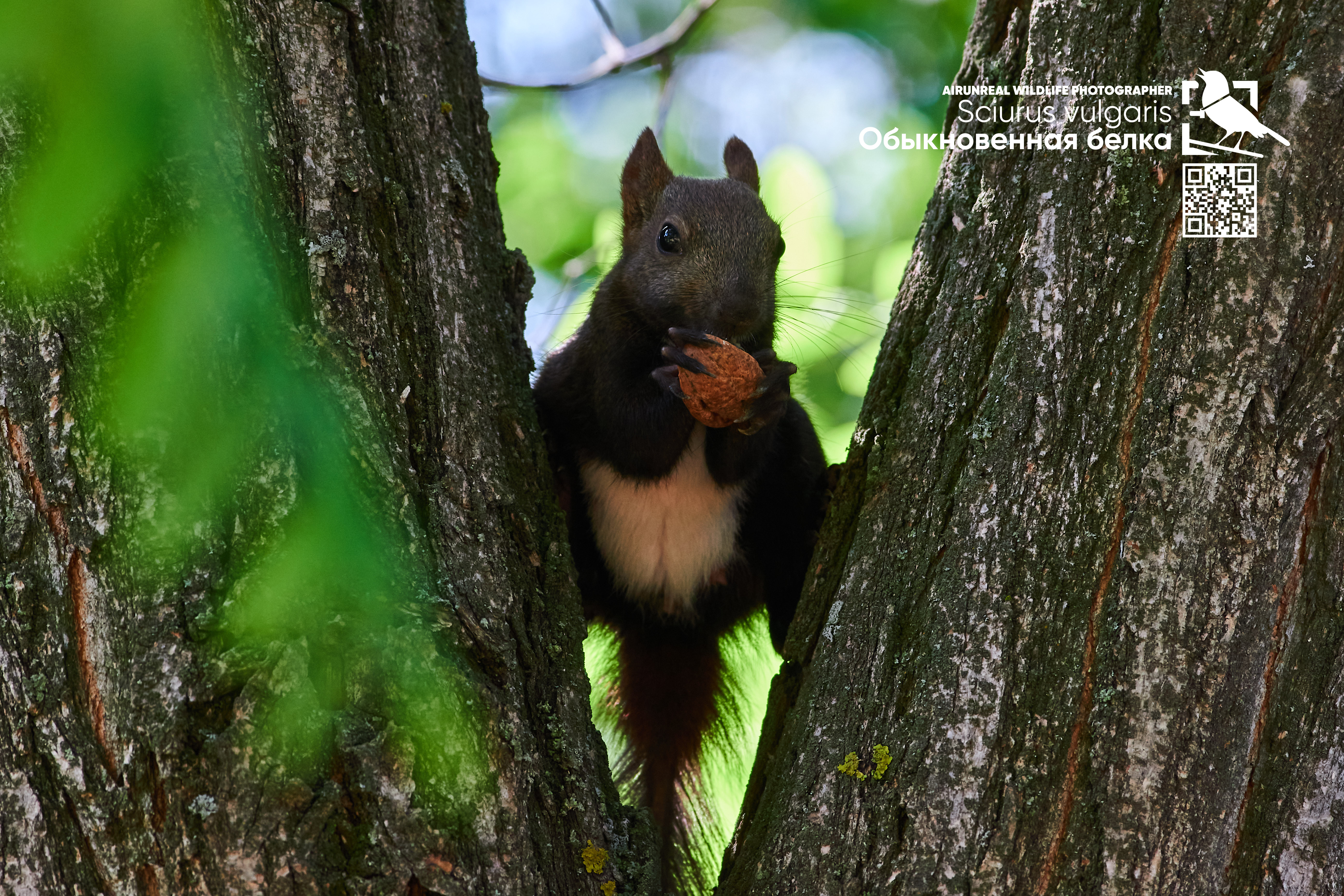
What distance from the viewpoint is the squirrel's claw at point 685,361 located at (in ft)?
8.32

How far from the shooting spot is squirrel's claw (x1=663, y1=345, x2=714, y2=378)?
2535 millimetres

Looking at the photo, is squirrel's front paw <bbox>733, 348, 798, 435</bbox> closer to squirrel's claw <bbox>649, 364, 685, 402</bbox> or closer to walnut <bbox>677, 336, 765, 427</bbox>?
walnut <bbox>677, 336, 765, 427</bbox>

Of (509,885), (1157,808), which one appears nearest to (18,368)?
(509,885)

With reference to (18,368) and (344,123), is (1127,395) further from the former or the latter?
(18,368)

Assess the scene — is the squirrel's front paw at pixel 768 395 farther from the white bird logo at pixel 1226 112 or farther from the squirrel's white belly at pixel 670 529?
the white bird logo at pixel 1226 112

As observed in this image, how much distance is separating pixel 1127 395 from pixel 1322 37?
2.05ft

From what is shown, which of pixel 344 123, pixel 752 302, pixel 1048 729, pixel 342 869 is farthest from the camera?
pixel 752 302

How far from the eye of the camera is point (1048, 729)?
168 cm

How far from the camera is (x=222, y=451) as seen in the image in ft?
4.96

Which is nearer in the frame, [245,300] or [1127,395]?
[245,300]

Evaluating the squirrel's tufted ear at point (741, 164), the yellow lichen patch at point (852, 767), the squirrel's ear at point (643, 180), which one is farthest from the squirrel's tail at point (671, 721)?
the squirrel's tufted ear at point (741, 164)

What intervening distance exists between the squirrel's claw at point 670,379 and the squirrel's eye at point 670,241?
0.47 metres

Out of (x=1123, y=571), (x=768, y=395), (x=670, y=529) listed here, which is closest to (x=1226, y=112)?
(x=1123, y=571)

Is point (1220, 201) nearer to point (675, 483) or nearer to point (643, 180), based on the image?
point (675, 483)
